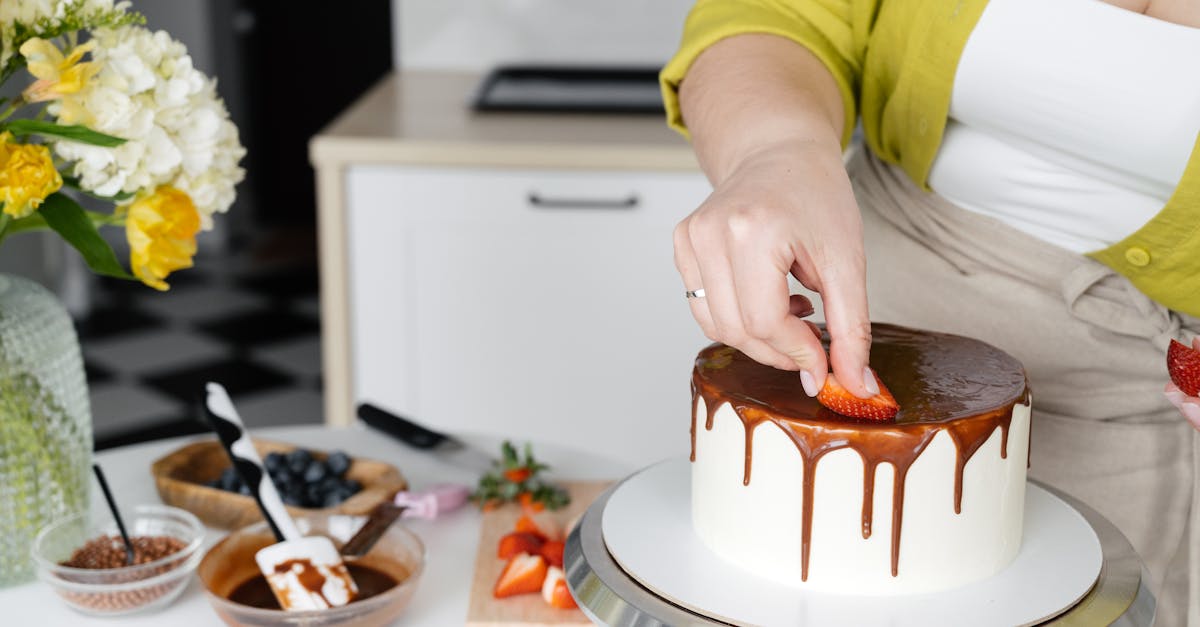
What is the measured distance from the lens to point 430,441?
1.38 metres

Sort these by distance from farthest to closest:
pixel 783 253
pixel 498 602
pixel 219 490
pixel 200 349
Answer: pixel 200 349 < pixel 219 490 < pixel 498 602 < pixel 783 253

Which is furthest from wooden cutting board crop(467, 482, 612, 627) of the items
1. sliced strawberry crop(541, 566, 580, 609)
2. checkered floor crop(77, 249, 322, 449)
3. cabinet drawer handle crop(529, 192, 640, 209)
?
checkered floor crop(77, 249, 322, 449)

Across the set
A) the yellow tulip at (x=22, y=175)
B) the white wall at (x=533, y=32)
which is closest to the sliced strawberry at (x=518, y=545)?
the yellow tulip at (x=22, y=175)

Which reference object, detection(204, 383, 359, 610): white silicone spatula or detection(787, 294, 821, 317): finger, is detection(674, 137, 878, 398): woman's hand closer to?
detection(787, 294, 821, 317): finger

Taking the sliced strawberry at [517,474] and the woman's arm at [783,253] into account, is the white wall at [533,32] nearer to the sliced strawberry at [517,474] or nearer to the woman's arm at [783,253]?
the sliced strawberry at [517,474]

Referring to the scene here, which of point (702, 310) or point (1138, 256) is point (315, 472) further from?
point (1138, 256)

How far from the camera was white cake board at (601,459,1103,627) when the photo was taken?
79cm

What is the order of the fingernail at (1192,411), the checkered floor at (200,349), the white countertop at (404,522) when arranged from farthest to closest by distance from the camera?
the checkered floor at (200,349), the white countertop at (404,522), the fingernail at (1192,411)

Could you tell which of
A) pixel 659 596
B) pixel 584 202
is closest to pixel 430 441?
pixel 659 596

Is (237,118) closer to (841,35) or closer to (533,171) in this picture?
(533,171)

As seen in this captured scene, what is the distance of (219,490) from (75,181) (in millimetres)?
324

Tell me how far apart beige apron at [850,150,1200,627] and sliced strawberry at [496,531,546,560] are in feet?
1.31

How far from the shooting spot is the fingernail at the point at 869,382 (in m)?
0.79

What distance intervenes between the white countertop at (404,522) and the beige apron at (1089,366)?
16.6 inches
